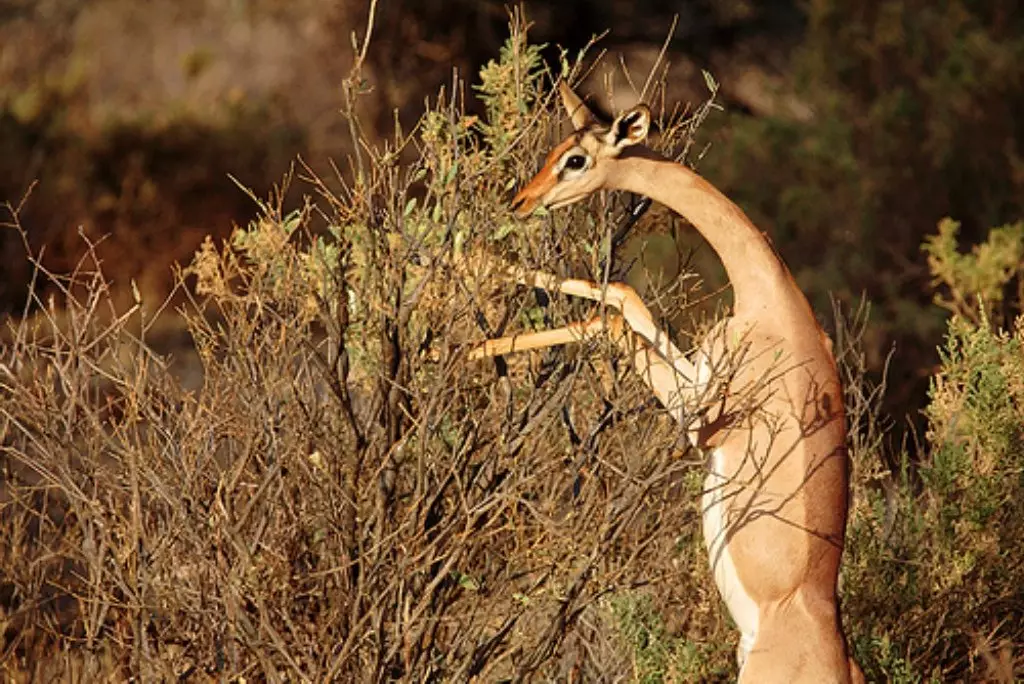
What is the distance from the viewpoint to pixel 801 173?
1353 centimetres

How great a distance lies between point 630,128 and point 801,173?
8.07 meters

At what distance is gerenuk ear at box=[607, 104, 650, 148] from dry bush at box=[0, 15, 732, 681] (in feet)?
1.01

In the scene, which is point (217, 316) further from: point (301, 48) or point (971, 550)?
point (971, 550)

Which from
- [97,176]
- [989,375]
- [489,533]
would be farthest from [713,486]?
[97,176]

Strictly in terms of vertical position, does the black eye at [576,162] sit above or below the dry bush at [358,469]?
above

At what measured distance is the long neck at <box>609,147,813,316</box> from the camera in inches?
220

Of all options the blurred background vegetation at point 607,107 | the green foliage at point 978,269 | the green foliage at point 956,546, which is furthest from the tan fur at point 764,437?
the green foliage at point 978,269

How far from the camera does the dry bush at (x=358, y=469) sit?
4844 mm

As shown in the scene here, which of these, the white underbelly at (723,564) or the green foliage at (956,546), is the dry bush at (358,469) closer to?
the white underbelly at (723,564)

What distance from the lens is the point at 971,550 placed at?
674cm

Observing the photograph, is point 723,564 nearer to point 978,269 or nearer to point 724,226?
point 724,226

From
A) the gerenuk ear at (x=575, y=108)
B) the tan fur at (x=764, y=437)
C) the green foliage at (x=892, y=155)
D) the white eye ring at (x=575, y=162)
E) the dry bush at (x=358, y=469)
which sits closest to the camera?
the dry bush at (x=358, y=469)

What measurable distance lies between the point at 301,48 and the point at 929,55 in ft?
36.5

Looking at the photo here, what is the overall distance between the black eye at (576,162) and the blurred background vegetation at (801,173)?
0.22 meters
